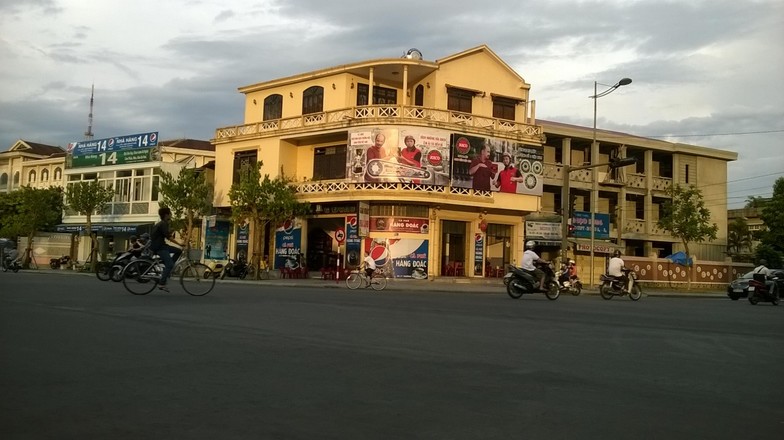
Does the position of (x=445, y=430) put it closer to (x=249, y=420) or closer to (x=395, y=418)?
(x=395, y=418)

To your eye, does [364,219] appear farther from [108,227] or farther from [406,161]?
[108,227]

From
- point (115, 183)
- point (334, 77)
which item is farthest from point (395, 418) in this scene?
point (115, 183)

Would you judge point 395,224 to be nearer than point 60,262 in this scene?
Yes

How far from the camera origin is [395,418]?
4.81 m

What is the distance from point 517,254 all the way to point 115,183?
2894cm

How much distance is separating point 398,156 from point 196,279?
19.7 m

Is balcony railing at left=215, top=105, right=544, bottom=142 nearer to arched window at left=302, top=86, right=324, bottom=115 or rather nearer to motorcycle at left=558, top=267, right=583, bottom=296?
arched window at left=302, top=86, right=324, bottom=115

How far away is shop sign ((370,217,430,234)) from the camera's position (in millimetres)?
34094

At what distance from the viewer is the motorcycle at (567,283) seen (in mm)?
25094

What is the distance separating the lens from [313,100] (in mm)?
37625

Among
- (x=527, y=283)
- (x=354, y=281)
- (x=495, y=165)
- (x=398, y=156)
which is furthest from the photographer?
(x=495, y=165)

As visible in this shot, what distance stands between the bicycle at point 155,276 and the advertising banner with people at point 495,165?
828 inches

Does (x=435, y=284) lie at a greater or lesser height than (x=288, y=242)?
lesser

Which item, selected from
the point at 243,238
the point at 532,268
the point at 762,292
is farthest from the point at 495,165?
the point at 532,268
